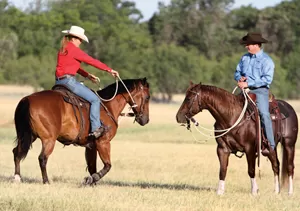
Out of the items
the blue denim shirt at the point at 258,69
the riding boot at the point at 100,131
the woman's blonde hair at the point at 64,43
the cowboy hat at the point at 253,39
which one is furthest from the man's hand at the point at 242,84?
the woman's blonde hair at the point at 64,43

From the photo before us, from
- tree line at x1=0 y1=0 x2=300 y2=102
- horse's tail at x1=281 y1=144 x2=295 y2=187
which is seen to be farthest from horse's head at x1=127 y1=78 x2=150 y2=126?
tree line at x1=0 y1=0 x2=300 y2=102

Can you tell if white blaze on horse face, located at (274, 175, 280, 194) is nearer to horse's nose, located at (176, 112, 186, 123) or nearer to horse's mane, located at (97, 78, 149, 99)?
horse's nose, located at (176, 112, 186, 123)

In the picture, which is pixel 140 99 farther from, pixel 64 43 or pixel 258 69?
pixel 258 69

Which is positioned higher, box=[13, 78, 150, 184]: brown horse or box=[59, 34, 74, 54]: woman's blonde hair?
box=[59, 34, 74, 54]: woman's blonde hair

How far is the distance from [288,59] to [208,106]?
78.2 m

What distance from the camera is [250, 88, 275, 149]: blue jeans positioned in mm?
12023

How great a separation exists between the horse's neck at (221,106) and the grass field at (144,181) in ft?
4.03

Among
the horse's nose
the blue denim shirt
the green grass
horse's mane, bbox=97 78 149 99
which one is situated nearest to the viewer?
the green grass

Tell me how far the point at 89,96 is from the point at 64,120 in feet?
2.07

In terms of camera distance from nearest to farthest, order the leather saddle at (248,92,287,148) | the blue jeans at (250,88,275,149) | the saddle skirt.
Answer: the saddle skirt → the blue jeans at (250,88,275,149) → the leather saddle at (248,92,287,148)

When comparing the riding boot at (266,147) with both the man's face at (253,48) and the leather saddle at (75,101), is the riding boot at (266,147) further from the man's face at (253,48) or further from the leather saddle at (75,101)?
the leather saddle at (75,101)

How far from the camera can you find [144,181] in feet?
50.6

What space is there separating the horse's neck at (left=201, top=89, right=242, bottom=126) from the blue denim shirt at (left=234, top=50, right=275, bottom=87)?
52 cm

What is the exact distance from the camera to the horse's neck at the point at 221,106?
38.8 feet
